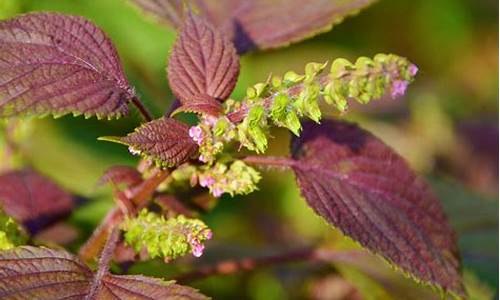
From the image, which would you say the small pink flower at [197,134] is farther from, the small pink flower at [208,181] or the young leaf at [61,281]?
the young leaf at [61,281]

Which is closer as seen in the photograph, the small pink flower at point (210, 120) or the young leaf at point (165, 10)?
the small pink flower at point (210, 120)

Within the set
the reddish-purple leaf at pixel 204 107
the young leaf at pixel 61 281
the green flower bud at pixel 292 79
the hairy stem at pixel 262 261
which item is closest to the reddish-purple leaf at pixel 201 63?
the reddish-purple leaf at pixel 204 107

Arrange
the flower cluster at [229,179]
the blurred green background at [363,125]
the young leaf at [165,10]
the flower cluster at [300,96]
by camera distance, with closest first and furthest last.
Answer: the flower cluster at [300,96] < the flower cluster at [229,179] < the young leaf at [165,10] < the blurred green background at [363,125]

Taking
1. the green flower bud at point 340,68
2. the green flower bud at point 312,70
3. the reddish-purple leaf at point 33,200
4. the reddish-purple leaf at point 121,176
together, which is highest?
the green flower bud at point 312,70

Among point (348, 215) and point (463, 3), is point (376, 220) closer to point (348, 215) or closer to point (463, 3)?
point (348, 215)

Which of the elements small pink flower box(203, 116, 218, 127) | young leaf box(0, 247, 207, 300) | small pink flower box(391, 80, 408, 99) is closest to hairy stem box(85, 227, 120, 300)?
young leaf box(0, 247, 207, 300)

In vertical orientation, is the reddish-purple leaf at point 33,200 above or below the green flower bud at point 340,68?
below

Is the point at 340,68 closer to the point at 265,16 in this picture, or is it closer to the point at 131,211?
the point at 131,211

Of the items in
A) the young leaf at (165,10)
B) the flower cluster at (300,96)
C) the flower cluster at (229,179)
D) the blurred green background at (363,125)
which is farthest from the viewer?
the blurred green background at (363,125)
